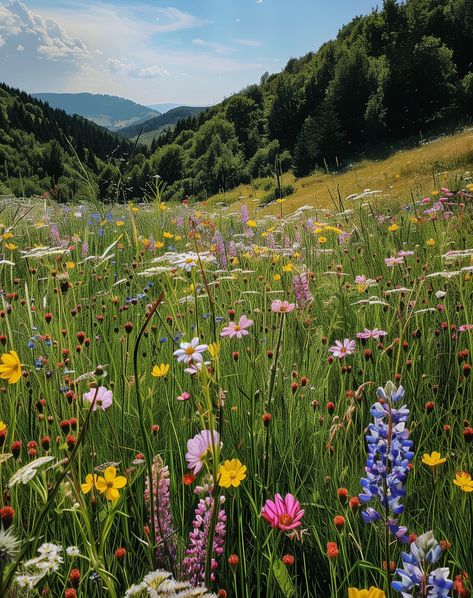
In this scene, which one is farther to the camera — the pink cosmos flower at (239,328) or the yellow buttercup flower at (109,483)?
the pink cosmos flower at (239,328)

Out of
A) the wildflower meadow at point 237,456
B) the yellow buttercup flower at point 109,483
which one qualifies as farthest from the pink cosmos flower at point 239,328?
the yellow buttercup flower at point 109,483

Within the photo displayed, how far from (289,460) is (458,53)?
67252mm

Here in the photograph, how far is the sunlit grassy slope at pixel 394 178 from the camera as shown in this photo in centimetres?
747

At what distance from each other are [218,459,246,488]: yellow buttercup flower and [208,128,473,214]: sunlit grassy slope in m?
2.55

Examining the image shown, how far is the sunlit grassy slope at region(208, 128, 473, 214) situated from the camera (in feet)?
24.5

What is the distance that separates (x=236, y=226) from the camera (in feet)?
21.2

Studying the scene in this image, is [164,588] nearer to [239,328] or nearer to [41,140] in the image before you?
[239,328]

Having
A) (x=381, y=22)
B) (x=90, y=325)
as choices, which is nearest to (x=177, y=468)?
(x=90, y=325)

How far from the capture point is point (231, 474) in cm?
108

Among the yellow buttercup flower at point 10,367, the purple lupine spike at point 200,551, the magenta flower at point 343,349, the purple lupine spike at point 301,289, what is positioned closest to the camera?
the purple lupine spike at point 200,551

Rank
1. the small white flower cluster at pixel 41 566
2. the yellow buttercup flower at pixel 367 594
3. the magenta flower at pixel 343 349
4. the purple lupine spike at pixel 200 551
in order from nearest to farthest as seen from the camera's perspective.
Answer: the yellow buttercup flower at pixel 367 594 < the small white flower cluster at pixel 41 566 < the purple lupine spike at pixel 200 551 < the magenta flower at pixel 343 349

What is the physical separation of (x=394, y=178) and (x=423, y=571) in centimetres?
2646

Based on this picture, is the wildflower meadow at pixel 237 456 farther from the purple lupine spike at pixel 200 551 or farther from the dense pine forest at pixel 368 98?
the dense pine forest at pixel 368 98

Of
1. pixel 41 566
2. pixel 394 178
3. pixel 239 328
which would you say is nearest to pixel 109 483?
pixel 41 566
